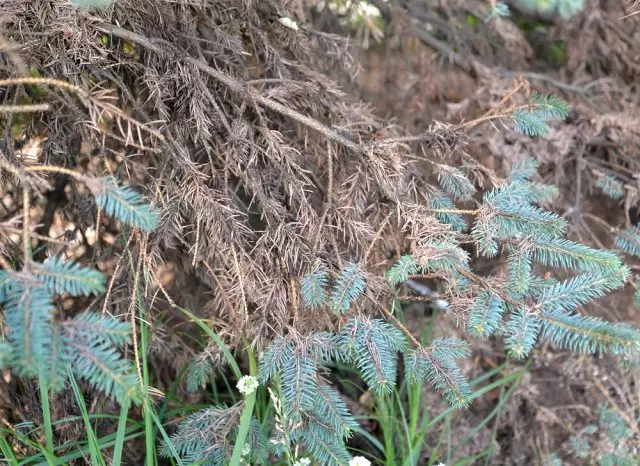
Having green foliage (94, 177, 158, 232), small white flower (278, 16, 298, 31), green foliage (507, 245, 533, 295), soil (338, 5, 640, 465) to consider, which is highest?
small white flower (278, 16, 298, 31)

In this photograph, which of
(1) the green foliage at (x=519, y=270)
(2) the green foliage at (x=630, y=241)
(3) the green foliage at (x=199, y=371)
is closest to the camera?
(1) the green foliage at (x=519, y=270)

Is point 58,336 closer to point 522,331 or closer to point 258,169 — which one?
point 258,169

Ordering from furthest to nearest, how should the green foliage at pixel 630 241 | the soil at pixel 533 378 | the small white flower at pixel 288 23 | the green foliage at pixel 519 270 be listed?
the soil at pixel 533 378 < the green foliage at pixel 630 241 < the small white flower at pixel 288 23 < the green foliage at pixel 519 270

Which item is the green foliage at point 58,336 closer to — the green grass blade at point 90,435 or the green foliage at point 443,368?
the green grass blade at point 90,435

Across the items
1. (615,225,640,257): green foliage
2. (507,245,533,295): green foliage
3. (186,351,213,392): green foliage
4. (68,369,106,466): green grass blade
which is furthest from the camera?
(615,225,640,257): green foliage

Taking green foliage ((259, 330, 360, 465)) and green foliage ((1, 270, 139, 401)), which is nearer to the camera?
green foliage ((1, 270, 139, 401))

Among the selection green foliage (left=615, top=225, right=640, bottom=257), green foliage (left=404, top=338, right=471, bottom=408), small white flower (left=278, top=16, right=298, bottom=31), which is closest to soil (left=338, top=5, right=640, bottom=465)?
green foliage (left=615, top=225, right=640, bottom=257)

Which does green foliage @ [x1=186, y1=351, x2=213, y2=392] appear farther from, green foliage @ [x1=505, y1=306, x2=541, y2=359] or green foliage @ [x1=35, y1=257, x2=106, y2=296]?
green foliage @ [x1=505, y1=306, x2=541, y2=359]

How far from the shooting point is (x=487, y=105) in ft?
7.31

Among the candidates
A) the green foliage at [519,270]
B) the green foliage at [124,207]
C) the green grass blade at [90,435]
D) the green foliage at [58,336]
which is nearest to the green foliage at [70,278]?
the green foliage at [58,336]

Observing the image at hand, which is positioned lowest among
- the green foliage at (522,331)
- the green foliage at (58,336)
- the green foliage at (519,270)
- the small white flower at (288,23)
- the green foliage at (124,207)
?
the green foliage at (58,336)

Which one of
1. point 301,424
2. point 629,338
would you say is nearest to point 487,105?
point 629,338

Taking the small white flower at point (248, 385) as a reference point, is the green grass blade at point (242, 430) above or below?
below

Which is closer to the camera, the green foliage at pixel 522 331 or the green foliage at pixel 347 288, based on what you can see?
the green foliage at pixel 522 331
